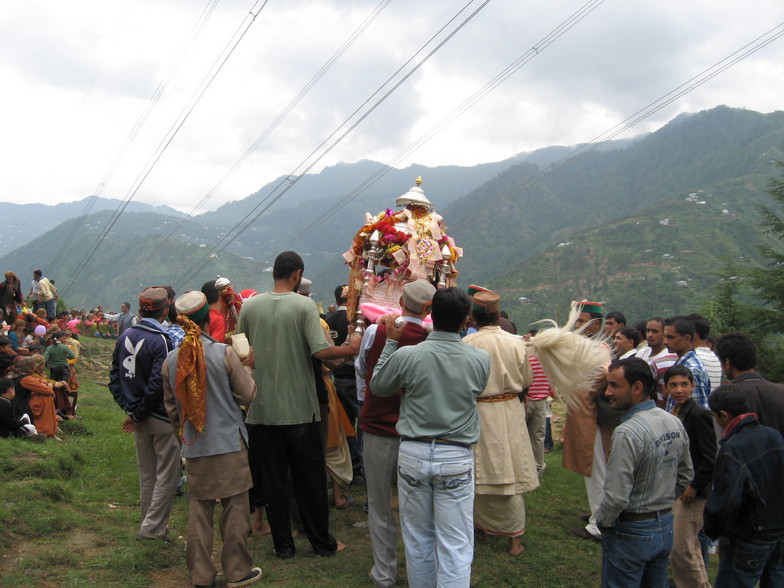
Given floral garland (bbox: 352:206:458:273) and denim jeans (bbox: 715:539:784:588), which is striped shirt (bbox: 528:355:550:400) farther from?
denim jeans (bbox: 715:539:784:588)

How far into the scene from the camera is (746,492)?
3.53 m

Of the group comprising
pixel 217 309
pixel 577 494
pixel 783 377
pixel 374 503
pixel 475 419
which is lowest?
pixel 783 377

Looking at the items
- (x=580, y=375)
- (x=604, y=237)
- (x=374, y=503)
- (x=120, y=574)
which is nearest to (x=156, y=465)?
(x=120, y=574)

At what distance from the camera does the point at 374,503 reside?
4586 millimetres

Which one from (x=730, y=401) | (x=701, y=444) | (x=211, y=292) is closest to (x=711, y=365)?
(x=701, y=444)

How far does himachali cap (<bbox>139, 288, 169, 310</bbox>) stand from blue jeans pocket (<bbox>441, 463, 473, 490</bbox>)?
3417mm

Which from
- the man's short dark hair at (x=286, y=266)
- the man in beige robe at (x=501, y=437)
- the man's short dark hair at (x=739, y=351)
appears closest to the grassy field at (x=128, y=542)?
the man in beige robe at (x=501, y=437)

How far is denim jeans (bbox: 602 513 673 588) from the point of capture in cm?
347

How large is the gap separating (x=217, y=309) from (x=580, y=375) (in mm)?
3907

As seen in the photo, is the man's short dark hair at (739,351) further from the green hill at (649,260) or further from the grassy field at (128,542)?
the green hill at (649,260)

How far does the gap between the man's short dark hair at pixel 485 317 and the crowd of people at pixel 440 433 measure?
0.01 metres

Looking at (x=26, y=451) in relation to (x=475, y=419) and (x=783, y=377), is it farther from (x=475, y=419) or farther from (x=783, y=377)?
(x=783, y=377)

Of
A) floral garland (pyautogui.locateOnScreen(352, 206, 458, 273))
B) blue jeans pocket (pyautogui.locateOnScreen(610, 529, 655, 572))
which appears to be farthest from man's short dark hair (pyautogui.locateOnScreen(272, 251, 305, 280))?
blue jeans pocket (pyautogui.locateOnScreen(610, 529, 655, 572))

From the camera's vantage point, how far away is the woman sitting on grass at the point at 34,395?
8602 millimetres
